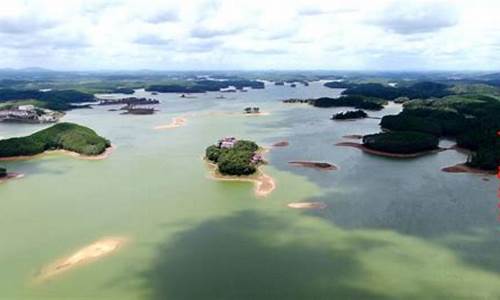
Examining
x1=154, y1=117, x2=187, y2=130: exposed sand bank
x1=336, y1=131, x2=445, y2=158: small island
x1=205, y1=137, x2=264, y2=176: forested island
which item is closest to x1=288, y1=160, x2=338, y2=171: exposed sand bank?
x1=205, y1=137, x2=264, y2=176: forested island

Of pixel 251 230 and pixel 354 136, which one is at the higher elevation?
pixel 354 136

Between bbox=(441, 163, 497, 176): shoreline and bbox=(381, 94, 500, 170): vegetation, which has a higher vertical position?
bbox=(381, 94, 500, 170): vegetation

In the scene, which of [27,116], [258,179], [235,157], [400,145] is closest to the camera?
[258,179]

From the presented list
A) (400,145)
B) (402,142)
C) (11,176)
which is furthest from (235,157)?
(11,176)

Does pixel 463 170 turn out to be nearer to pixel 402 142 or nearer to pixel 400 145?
pixel 400 145

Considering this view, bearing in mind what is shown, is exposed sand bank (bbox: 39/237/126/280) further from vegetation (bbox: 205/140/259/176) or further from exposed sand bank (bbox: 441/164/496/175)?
exposed sand bank (bbox: 441/164/496/175)

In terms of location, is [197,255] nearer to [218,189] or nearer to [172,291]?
[172,291]
